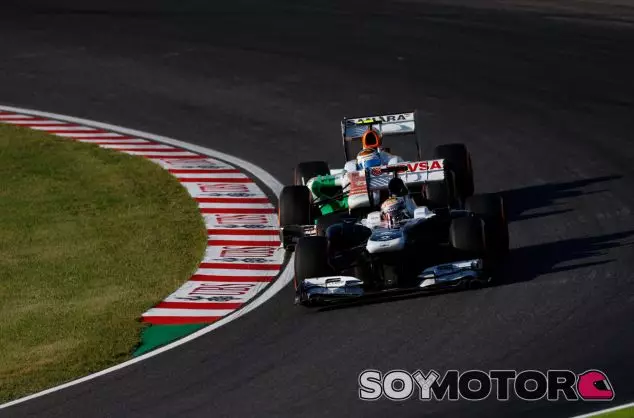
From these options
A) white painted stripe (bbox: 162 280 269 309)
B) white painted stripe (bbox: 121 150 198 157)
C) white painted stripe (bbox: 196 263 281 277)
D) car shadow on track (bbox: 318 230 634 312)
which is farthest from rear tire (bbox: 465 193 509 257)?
white painted stripe (bbox: 121 150 198 157)

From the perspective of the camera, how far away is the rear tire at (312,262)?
18.9 metres

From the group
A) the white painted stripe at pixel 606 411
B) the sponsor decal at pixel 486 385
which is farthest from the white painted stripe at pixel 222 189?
the white painted stripe at pixel 606 411

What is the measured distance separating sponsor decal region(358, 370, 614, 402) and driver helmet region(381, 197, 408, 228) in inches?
147

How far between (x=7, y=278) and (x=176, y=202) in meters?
4.19

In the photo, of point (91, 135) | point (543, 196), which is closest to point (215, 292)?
point (543, 196)

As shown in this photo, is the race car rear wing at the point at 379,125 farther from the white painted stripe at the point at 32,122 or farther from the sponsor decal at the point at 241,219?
the white painted stripe at the point at 32,122

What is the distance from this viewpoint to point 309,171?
2297cm

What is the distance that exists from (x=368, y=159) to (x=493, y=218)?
2732mm

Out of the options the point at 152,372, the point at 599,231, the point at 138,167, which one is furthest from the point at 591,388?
the point at 138,167

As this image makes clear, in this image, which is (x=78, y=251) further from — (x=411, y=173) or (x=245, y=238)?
(x=411, y=173)

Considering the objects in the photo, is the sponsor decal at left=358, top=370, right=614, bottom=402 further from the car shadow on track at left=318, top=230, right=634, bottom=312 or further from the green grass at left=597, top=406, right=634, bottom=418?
the car shadow on track at left=318, top=230, right=634, bottom=312

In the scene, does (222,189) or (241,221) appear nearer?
(241,221)

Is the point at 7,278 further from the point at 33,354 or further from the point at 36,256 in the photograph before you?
the point at 33,354

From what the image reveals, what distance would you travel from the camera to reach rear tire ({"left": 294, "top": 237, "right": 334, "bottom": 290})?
18.9 metres
